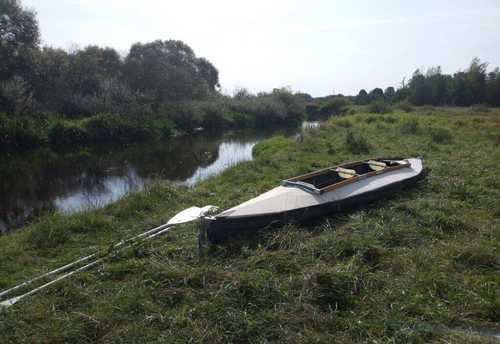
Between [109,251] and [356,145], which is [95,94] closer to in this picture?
[356,145]

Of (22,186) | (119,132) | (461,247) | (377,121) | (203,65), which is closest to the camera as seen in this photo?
(461,247)

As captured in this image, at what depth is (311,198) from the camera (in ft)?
17.8

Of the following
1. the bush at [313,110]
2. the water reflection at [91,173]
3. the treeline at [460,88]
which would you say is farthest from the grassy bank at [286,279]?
the bush at [313,110]

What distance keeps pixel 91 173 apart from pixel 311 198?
9.15 m

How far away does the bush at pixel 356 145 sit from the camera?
12131mm

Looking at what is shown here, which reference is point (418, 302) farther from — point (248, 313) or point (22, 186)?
point (22, 186)

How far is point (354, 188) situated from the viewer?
5.98 metres

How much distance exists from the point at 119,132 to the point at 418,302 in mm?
17471

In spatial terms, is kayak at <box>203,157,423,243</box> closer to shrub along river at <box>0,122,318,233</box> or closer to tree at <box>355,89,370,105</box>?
shrub along river at <box>0,122,318,233</box>

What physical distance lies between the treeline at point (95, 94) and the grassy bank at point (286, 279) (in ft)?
40.2

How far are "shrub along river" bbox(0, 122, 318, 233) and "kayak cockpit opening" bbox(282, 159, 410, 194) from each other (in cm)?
385

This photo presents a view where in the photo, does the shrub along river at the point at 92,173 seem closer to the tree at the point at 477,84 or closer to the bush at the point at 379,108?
the bush at the point at 379,108

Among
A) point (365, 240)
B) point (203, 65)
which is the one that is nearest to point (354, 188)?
point (365, 240)

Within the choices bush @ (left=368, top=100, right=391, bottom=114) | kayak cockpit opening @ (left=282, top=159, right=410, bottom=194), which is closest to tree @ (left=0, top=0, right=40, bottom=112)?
kayak cockpit opening @ (left=282, top=159, right=410, bottom=194)
